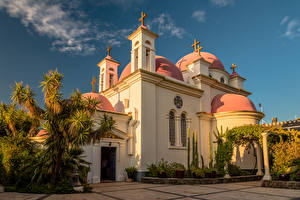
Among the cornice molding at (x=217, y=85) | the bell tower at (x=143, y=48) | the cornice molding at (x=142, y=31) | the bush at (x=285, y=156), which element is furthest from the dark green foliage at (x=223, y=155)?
the cornice molding at (x=142, y=31)

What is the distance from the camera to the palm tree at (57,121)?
31.7 ft

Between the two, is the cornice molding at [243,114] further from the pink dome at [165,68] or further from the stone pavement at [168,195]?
the stone pavement at [168,195]

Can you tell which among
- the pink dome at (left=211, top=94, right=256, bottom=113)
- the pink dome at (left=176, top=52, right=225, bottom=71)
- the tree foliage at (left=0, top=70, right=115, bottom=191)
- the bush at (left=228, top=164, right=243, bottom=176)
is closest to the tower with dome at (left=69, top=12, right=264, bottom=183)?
the pink dome at (left=211, top=94, right=256, bottom=113)

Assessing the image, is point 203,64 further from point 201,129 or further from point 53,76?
point 53,76

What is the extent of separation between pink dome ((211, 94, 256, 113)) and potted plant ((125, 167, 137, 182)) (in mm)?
9063

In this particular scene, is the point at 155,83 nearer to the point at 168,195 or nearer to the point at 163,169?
the point at 163,169

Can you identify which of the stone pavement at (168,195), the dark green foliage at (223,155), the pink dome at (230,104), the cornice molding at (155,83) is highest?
the cornice molding at (155,83)

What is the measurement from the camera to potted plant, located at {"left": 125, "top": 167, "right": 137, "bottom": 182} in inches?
585

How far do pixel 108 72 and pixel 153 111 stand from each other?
25.0 ft

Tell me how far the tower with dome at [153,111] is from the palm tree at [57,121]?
409 cm

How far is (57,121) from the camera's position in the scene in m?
9.91

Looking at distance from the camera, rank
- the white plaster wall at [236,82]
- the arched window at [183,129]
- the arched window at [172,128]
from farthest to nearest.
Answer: the white plaster wall at [236,82] → the arched window at [183,129] → the arched window at [172,128]

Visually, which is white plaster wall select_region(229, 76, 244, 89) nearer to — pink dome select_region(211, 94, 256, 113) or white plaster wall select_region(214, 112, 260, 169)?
pink dome select_region(211, 94, 256, 113)

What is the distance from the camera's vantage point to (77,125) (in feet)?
30.6
